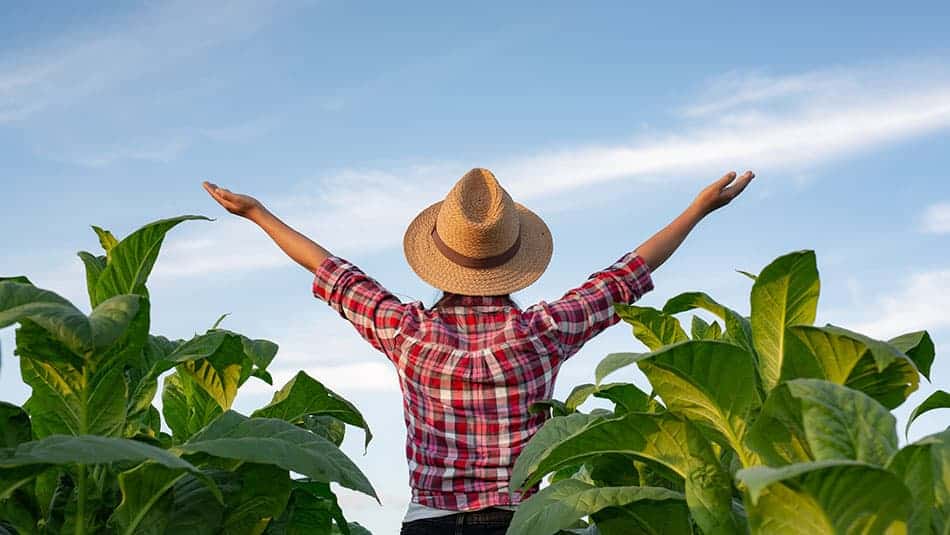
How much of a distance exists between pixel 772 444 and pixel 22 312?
4.97ft

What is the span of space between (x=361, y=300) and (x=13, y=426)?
137 centimetres

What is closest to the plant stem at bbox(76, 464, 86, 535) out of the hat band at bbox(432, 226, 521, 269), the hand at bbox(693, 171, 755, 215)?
the hat band at bbox(432, 226, 521, 269)

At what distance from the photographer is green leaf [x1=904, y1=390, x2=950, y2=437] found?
282 cm

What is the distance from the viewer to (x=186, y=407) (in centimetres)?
370

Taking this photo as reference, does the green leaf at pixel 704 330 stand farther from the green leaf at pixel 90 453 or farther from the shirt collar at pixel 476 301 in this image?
the green leaf at pixel 90 453

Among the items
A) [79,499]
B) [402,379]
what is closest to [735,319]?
[402,379]

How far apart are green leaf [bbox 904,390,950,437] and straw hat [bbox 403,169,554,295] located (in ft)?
4.94

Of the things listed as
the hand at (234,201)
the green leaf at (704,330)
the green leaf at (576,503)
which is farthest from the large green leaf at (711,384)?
the hand at (234,201)

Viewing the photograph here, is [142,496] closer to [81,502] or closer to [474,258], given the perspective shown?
[81,502]

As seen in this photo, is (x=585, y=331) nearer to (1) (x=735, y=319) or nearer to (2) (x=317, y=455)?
(1) (x=735, y=319)

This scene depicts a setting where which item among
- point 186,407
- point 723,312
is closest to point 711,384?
point 723,312

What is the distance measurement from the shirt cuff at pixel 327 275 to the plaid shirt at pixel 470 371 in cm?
3

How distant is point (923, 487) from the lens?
2236 mm

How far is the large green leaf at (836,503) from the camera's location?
2105mm
